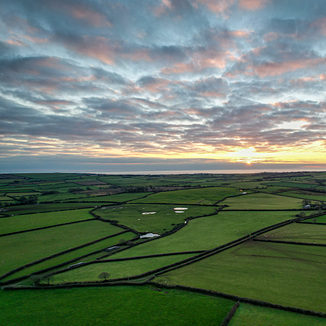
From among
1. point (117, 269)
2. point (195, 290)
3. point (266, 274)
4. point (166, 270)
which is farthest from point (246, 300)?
point (117, 269)

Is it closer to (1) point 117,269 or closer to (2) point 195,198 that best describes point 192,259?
(1) point 117,269

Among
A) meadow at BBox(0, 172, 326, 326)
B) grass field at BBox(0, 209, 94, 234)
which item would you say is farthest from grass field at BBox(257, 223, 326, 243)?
grass field at BBox(0, 209, 94, 234)

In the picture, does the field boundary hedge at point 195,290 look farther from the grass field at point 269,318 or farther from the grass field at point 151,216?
the grass field at point 151,216

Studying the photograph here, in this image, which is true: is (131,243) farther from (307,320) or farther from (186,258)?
(307,320)

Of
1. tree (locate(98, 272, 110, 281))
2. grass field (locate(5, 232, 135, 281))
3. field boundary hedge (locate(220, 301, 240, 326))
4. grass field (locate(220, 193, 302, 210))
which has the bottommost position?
grass field (locate(5, 232, 135, 281))

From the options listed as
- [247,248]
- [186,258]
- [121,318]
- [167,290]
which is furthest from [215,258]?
[121,318]

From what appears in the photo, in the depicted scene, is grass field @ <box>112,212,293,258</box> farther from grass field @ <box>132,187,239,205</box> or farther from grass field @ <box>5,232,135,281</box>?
grass field @ <box>132,187,239,205</box>
